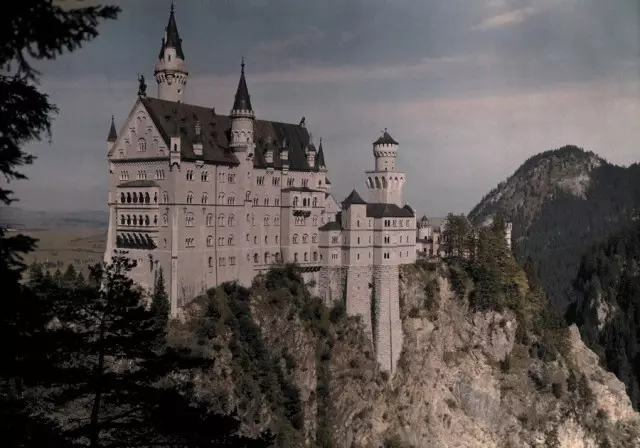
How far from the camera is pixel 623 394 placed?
310 feet

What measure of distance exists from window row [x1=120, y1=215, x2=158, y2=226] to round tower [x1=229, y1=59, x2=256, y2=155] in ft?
36.3

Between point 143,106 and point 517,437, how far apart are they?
5629cm

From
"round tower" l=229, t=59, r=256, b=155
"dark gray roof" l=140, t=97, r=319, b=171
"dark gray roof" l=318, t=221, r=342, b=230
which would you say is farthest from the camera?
"dark gray roof" l=318, t=221, r=342, b=230

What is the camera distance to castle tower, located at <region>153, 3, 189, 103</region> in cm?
6619

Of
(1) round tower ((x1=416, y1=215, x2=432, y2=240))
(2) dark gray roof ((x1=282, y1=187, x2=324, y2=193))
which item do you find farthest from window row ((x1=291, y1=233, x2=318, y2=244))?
(1) round tower ((x1=416, y1=215, x2=432, y2=240))

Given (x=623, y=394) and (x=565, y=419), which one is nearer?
(x=565, y=419)

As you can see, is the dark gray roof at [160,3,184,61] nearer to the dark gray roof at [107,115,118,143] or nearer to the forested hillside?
the dark gray roof at [107,115,118,143]

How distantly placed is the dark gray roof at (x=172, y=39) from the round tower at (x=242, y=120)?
6939mm

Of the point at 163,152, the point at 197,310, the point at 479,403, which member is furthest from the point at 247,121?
the point at 479,403

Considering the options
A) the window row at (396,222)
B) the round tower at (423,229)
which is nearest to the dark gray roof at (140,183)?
the window row at (396,222)

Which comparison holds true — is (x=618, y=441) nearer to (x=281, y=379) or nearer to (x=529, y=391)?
(x=529, y=391)

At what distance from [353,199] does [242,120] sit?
16.0 m

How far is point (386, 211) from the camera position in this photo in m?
75.8

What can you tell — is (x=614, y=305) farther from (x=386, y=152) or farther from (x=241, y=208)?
(x=241, y=208)
